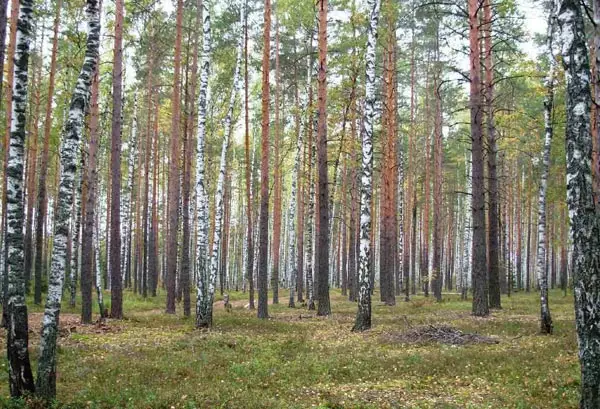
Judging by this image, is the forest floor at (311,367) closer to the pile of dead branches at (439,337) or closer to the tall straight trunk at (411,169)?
the pile of dead branches at (439,337)

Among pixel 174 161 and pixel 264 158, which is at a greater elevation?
pixel 174 161

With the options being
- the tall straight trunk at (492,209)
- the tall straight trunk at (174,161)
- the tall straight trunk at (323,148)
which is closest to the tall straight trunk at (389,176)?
the tall straight trunk at (492,209)

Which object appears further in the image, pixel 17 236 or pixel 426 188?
pixel 426 188

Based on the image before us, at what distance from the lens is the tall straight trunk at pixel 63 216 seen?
733 cm

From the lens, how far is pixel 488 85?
1866 cm

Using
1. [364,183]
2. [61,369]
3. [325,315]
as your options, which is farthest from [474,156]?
[61,369]

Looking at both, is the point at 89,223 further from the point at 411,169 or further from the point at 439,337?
the point at 411,169

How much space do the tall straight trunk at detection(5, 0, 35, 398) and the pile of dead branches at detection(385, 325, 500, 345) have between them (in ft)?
29.8

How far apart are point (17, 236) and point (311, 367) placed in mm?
6231

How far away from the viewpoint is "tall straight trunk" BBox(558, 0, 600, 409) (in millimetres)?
6125

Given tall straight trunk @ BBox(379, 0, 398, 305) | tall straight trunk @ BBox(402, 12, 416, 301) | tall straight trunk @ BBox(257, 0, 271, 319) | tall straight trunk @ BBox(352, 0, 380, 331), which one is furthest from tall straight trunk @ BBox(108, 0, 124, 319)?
tall straight trunk @ BBox(402, 12, 416, 301)

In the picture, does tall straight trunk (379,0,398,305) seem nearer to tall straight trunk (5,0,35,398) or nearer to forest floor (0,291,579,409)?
forest floor (0,291,579,409)

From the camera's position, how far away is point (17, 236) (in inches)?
294

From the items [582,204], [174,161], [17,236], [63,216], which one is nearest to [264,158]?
[174,161]
